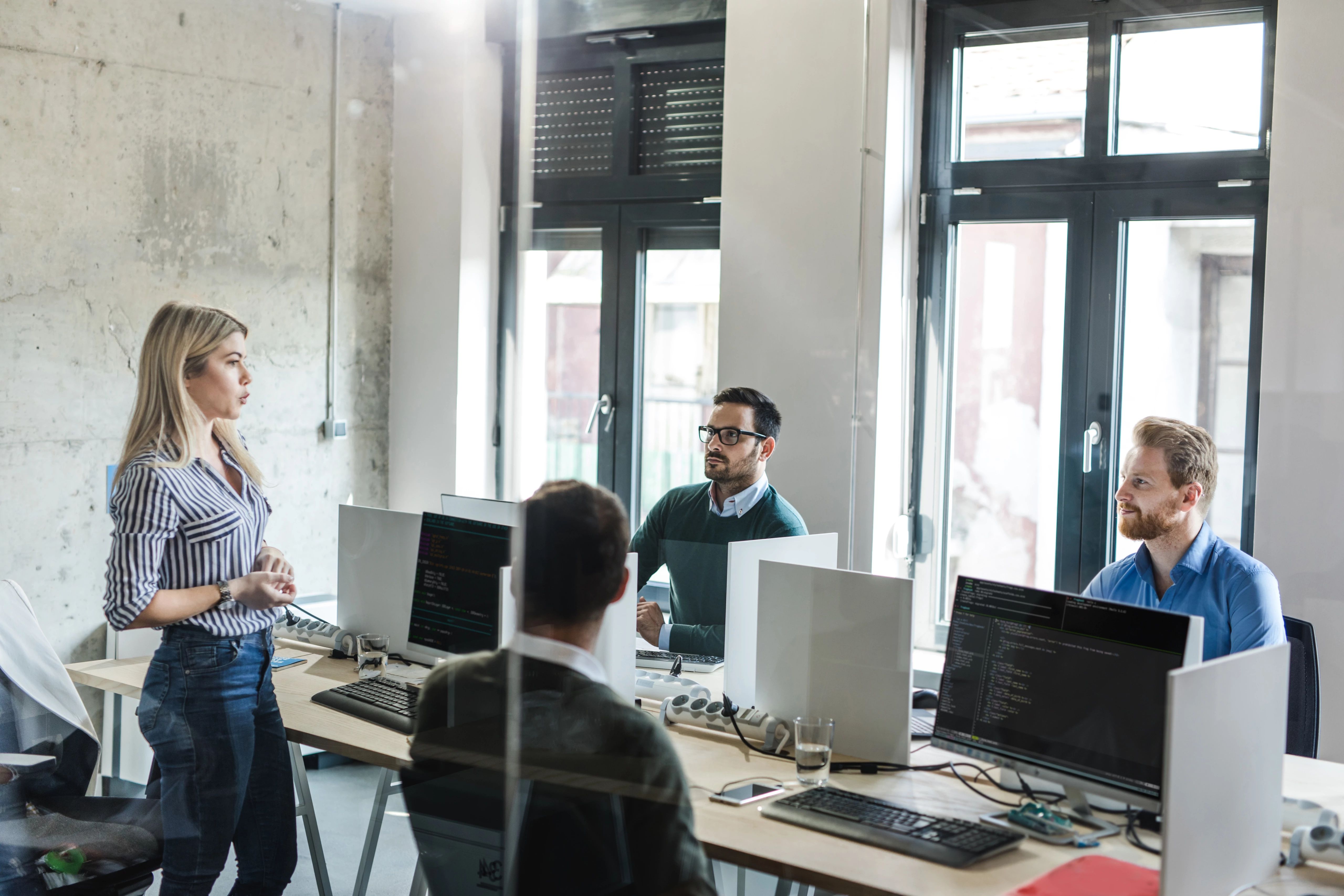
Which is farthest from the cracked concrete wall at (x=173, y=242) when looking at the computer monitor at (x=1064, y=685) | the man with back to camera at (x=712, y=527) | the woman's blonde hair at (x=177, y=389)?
the computer monitor at (x=1064, y=685)

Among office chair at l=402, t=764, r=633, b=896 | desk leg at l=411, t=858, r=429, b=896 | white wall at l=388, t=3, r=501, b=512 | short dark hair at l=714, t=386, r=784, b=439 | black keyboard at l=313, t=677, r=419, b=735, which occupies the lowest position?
desk leg at l=411, t=858, r=429, b=896

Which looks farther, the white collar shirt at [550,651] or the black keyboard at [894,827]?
the black keyboard at [894,827]

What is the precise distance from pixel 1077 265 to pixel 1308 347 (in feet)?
2.18

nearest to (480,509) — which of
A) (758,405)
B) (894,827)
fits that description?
(894,827)

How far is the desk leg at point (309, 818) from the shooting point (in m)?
1.22

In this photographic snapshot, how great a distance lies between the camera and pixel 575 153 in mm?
1505

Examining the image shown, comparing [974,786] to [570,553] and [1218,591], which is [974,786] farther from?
[570,553]

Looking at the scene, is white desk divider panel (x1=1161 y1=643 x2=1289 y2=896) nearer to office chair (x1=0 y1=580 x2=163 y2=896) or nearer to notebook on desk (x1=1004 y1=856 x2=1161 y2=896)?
notebook on desk (x1=1004 y1=856 x2=1161 y2=896)

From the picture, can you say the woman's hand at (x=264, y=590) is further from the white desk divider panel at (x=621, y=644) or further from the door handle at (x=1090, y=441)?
the door handle at (x=1090, y=441)

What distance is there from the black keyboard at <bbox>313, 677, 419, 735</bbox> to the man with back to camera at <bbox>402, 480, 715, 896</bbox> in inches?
2.3

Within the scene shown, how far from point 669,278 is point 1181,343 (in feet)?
6.48

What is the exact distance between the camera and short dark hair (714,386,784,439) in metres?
2.57

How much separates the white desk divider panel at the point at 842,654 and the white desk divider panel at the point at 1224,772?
57 centimetres

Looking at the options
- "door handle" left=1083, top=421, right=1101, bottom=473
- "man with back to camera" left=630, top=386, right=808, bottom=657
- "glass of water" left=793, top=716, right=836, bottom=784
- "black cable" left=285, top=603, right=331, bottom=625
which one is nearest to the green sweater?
"man with back to camera" left=630, top=386, right=808, bottom=657
